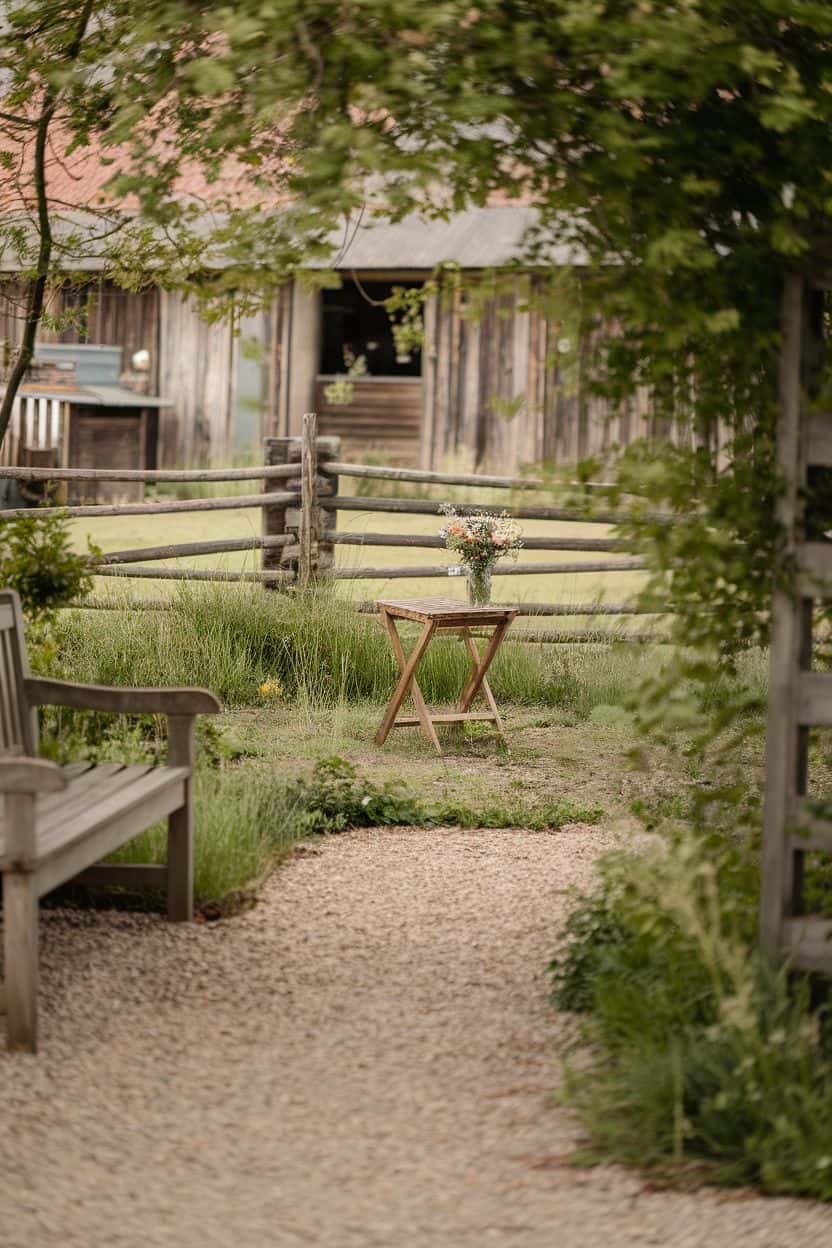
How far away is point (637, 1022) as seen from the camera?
3.47m

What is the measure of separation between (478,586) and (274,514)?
127 inches

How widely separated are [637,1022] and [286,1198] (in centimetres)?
92

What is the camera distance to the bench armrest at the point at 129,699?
14.8ft

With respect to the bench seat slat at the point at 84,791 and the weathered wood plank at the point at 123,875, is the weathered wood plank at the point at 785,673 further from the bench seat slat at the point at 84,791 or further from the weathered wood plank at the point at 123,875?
the weathered wood plank at the point at 123,875

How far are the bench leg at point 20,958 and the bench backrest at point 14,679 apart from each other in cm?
101

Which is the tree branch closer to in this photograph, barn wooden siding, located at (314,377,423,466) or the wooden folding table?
the wooden folding table

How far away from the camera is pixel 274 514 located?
1082 cm

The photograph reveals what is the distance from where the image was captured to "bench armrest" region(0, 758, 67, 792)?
11.3ft

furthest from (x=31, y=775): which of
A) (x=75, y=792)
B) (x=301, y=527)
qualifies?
(x=301, y=527)

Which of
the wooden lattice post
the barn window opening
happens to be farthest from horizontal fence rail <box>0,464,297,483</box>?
the barn window opening

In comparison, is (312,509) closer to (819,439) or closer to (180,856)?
(180,856)

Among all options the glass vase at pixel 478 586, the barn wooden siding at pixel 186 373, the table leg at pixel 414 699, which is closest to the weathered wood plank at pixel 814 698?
the table leg at pixel 414 699

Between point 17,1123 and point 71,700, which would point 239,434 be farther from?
point 17,1123

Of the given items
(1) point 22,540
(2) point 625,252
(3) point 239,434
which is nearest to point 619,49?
(2) point 625,252
